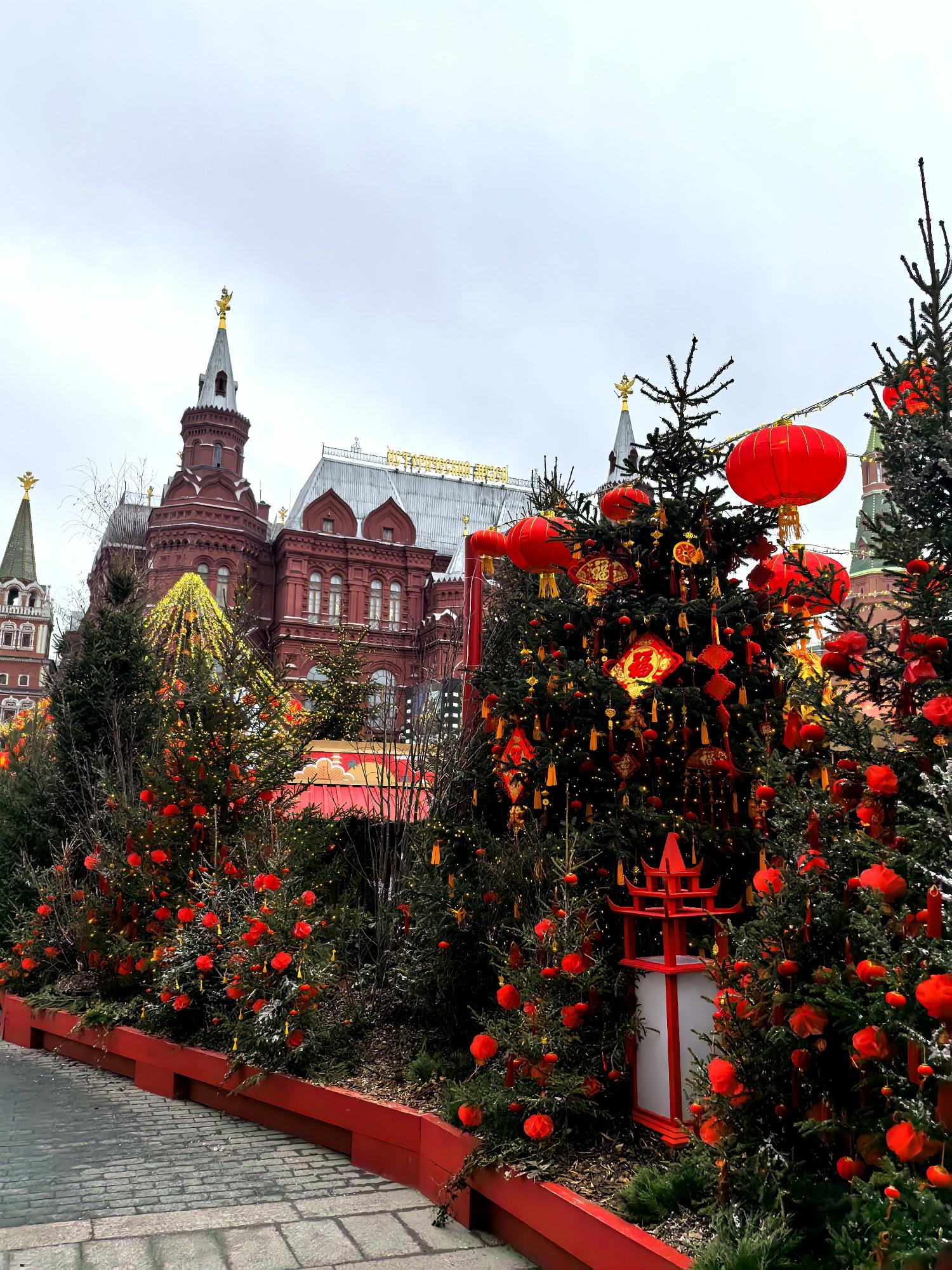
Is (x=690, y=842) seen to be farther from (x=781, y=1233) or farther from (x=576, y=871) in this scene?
(x=781, y=1233)

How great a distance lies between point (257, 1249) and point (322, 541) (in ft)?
124

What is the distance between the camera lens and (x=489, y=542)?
27.0 ft

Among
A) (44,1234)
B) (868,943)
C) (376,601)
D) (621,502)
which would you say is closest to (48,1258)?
(44,1234)

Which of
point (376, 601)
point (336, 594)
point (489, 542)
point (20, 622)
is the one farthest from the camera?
point (20, 622)

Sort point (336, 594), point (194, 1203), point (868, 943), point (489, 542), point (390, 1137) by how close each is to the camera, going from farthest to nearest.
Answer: point (336, 594), point (489, 542), point (390, 1137), point (194, 1203), point (868, 943)

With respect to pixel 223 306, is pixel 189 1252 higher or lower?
lower

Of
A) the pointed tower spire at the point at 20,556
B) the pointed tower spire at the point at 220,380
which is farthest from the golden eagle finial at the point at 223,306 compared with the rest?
the pointed tower spire at the point at 20,556

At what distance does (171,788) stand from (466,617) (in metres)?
3.09

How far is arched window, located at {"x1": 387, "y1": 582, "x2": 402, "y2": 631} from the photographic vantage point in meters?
42.2

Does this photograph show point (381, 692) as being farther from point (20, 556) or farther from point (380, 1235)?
point (20, 556)

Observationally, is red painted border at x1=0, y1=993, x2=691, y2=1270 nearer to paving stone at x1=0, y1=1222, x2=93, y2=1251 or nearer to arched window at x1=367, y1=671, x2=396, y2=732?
paving stone at x1=0, y1=1222, x2=93, y2=1251

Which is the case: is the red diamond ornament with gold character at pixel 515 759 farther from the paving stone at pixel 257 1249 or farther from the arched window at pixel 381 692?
the arched window at pixel 381 692

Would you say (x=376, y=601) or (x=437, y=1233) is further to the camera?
(x=376, y=601)

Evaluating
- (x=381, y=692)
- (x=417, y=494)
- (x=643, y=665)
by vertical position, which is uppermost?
(x=417, y=494)
